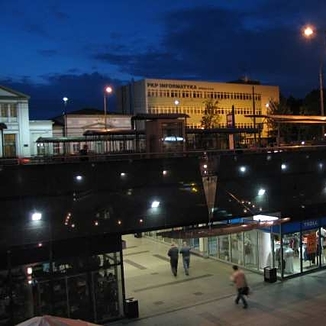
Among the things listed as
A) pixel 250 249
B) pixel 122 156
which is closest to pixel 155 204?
pixel 122 156

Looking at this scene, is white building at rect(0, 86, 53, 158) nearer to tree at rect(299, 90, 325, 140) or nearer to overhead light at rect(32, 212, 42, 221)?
tree at rect(299, 90, 325, 140)

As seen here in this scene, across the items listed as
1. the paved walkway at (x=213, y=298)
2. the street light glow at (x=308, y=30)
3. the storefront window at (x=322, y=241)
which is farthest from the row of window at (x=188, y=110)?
the paved walkway at (x=213, y=298)

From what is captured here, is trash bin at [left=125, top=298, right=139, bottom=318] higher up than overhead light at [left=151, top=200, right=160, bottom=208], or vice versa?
overhead light at [left=151, top=200, right=160, bottom=208]

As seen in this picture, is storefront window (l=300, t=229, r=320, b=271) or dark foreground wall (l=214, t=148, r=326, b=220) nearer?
dark foreground wall (l=214, t=148, r=326, b=220)

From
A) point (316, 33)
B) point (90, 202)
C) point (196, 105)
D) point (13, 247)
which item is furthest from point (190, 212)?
point (196, 105)

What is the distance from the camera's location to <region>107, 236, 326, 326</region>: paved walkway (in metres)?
16.6

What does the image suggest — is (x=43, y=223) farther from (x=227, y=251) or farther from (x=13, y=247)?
(x=227, y=251)

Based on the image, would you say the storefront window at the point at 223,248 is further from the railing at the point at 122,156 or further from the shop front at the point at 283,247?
the railing at the point at 122,156

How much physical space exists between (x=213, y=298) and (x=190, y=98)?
7478cm

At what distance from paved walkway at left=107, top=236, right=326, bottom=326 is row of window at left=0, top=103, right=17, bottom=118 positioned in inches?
1562

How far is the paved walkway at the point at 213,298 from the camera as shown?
654 inches

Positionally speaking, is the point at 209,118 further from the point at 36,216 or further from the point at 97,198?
the point at 36,216

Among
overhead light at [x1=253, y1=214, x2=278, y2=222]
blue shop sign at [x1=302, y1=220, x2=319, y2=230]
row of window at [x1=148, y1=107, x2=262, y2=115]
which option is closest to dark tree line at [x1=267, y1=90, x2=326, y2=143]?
row of window at [x1=148, y1=107, x2=262, y2=115]

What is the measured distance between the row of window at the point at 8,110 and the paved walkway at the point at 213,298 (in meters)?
39.7
